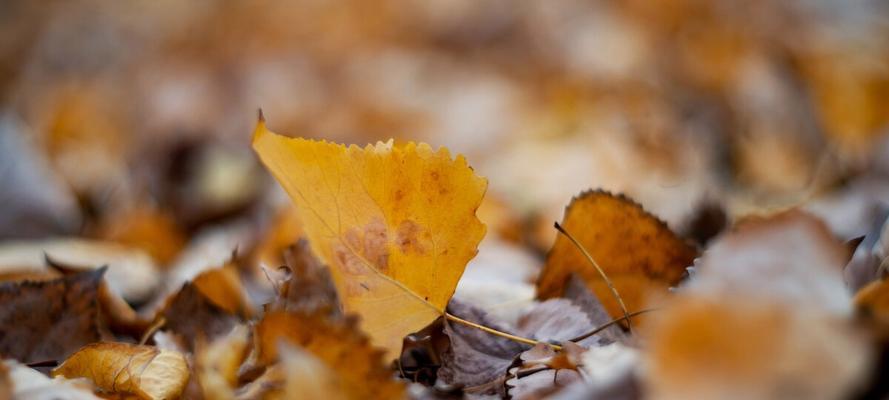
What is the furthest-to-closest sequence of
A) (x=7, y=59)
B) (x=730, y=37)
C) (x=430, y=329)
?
(x=7, y=59), (x=730, y=37), (x=430, y=329)

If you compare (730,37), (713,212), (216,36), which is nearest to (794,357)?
(713,212)

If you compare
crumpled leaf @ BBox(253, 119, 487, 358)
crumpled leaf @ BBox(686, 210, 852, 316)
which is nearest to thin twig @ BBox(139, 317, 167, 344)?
crumpled leaf @ BBox(253, 119, 487, 358)

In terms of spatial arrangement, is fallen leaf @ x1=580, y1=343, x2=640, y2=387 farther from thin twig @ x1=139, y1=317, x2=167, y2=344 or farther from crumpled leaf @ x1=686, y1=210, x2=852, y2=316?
thin twig @ x1=139, y1=317, x2=167, y2=344

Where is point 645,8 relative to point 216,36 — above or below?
below

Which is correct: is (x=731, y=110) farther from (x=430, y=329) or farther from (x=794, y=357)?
(x=794, y=357)

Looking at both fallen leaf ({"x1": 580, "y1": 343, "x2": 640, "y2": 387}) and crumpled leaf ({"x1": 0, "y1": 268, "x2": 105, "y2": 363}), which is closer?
fallen leaf ({"x1": 580, "y1": 343, "x2": 640, "y2": 387})

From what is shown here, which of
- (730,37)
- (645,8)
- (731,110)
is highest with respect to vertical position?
(645,8)

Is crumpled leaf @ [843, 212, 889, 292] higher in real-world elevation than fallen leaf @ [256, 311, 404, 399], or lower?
higher
